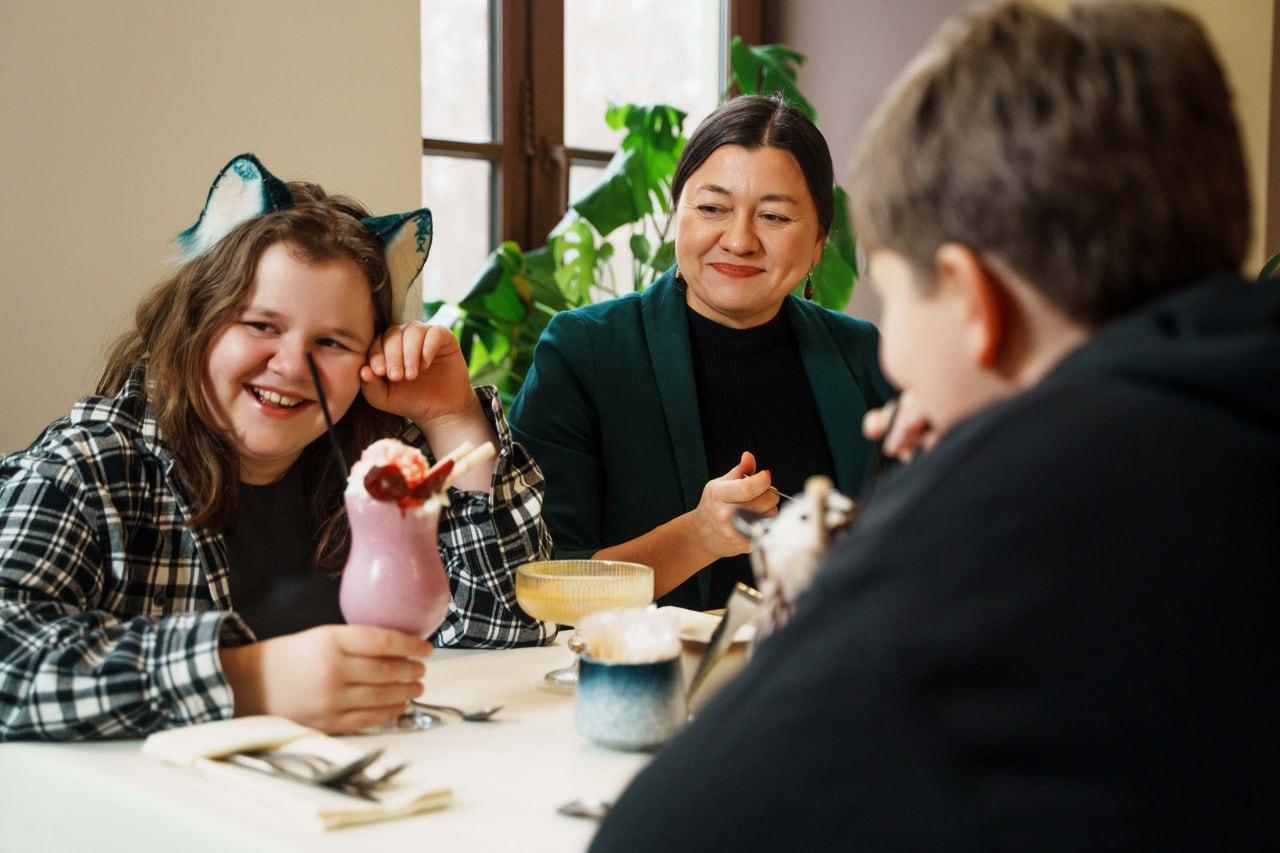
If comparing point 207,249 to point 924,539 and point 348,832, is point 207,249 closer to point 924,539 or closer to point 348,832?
point 348,832

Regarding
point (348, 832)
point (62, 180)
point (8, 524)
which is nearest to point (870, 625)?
point (348, 832)

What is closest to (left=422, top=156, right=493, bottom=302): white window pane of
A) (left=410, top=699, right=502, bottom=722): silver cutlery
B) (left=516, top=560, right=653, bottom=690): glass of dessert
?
(left=516, top=560, right=653, bottom=690): glass of dessert

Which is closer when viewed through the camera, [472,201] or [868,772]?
[868,772]

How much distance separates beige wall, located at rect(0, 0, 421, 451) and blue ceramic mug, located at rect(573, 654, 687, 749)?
4.29 ft

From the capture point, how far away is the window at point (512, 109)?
3.57m

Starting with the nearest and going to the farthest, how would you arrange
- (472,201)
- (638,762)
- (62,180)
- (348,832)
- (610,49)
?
(348,832), (638,762), (62,180), (472,201), (610,49)

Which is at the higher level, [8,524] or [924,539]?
[924,539]

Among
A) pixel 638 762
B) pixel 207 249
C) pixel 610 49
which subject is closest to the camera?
pixel 638 762

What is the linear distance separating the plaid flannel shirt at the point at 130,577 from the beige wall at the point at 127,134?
0.78m

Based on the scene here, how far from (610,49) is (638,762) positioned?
9.98 feet

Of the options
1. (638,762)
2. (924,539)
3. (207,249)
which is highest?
(207,249)

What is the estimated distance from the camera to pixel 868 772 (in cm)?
66

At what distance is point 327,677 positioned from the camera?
122cm

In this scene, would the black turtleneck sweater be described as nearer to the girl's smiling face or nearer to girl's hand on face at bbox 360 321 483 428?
girl's hand on face at bbox 360 321 483 428
